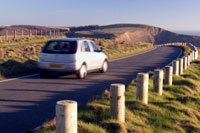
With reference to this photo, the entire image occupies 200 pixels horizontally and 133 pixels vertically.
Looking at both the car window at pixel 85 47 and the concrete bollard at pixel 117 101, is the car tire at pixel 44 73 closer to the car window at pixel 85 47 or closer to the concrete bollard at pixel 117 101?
the car window at pixel 85 47

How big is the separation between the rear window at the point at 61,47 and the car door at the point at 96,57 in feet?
5.47

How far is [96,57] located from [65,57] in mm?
2390

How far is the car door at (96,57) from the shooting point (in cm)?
1368

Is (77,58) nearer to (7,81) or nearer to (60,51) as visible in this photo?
(60,51)

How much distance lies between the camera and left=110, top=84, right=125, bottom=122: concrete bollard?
5.62 metres

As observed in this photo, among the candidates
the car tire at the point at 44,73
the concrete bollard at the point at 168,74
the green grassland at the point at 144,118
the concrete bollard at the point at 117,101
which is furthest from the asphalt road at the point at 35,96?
the concrete bollard at the point at 168,74

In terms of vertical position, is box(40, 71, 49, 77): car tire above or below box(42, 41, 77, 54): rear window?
below

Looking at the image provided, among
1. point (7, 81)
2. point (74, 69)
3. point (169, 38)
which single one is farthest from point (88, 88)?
point (169, 38)

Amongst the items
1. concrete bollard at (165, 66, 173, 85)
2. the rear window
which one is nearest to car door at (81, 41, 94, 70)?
the rear window

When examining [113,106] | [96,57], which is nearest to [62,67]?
[96,57]

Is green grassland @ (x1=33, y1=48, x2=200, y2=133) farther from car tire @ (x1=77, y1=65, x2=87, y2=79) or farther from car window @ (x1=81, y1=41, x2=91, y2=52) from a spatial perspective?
car window @ (x1=81, y1=41, x2=91, y2=52)

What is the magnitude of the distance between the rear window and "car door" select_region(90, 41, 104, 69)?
167 cm

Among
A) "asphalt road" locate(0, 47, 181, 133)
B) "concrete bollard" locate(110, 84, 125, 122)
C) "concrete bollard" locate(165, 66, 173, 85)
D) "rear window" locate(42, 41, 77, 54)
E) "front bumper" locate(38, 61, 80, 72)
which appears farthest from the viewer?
"rear window" locate(42, 41, 77, 54)

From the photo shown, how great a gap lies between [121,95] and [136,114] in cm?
105
